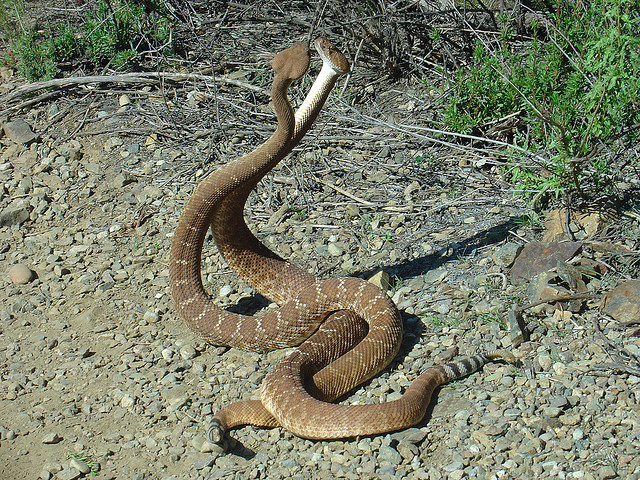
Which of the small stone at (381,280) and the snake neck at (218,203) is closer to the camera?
the snake neck at (218,203)

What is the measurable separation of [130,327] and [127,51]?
14.5ft

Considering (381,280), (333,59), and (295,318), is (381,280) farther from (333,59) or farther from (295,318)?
(333,59)

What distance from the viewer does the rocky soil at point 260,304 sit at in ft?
13.1

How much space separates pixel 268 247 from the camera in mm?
6164

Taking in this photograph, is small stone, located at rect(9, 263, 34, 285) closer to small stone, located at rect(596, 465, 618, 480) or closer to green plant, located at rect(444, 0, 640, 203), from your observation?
green plant, located at rect(444, 0, 640, 203)

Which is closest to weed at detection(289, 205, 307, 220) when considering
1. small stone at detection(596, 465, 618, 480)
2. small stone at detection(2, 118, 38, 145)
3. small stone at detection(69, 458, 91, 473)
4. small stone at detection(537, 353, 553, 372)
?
small stone at detection(537, 353, 553, 372)

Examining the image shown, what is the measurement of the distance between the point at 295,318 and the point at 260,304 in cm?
71

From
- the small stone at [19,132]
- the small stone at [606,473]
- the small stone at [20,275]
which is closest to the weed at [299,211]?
the small stone at [20,275]

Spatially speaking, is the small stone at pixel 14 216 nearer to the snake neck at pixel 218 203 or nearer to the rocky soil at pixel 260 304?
the rocky soil at pixel 260 304

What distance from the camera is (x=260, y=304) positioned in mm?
5660

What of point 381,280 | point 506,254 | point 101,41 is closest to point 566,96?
point 506,254

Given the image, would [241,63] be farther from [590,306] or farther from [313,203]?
[590,306]

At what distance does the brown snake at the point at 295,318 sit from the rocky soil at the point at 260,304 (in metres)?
0.13

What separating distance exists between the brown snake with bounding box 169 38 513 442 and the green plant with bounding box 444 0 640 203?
176cm
